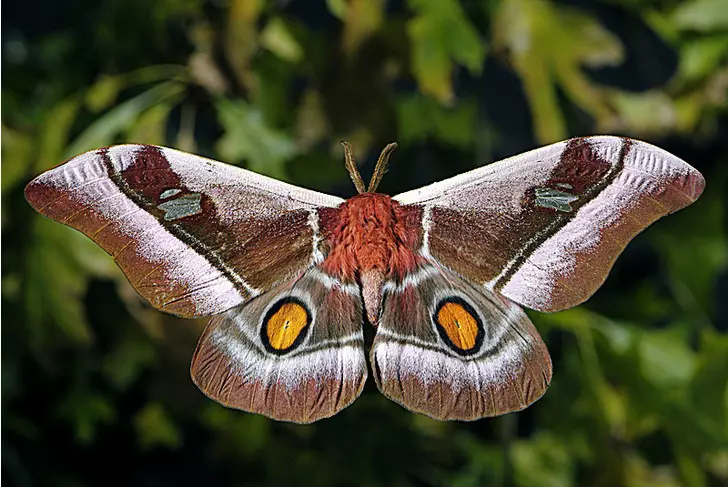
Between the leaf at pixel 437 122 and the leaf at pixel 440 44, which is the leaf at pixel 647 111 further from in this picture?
the leaf at pixel 440 44

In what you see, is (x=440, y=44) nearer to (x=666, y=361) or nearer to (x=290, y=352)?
(x=290, y=352)

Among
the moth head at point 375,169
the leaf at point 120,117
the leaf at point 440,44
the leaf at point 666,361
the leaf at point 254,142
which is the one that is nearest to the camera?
the moth head at point 375,169

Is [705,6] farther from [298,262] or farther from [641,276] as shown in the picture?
[298,262]

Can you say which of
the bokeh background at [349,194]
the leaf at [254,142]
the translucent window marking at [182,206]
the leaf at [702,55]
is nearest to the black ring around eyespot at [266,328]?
the translucent window marking at [182,206]

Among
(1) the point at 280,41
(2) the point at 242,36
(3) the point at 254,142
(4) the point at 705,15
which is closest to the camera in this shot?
(3) the point at 254,142

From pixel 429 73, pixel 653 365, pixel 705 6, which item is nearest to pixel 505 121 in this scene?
pixel 705 6

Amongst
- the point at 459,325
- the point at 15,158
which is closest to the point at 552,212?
the point at 459,325
